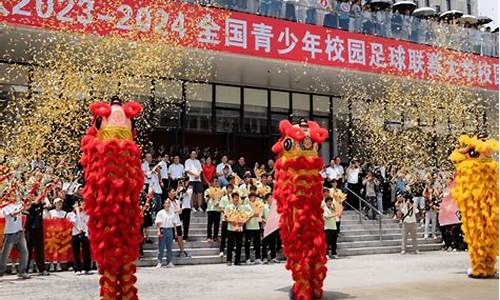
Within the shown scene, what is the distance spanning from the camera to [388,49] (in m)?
16.8

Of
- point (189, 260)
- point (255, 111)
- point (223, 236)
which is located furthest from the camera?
point (255, 111)

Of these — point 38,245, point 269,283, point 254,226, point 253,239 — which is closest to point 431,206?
point 253,239

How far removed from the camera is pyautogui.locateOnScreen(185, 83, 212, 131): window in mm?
16922

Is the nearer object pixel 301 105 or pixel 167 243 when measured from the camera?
pixel 167 243

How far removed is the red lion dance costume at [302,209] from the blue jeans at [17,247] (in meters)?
4.87

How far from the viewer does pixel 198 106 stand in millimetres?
17172

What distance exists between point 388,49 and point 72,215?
10.7 meters

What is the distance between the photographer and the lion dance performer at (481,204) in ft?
27.5

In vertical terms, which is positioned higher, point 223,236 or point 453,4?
point 453,4

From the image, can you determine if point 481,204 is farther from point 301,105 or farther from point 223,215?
point 301,105

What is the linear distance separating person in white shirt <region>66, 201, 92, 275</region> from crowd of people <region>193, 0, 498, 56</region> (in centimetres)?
662

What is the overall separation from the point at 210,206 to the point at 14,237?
4.00 meters

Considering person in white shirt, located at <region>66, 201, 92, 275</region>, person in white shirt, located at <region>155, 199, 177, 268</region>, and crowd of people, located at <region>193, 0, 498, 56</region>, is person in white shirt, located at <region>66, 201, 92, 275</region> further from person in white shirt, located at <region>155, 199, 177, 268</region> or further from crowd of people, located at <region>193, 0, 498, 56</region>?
crowd of people, located at <region>193, 0, 498, 56</region>

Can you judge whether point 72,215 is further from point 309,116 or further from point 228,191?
point 309,116
